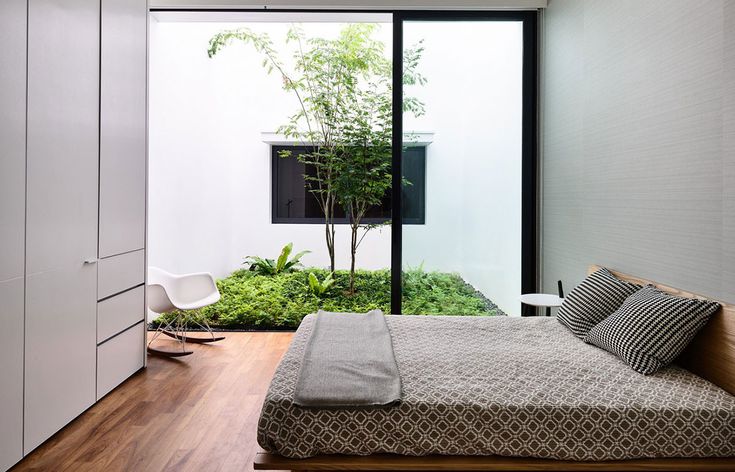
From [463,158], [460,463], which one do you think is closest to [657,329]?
[460,463]

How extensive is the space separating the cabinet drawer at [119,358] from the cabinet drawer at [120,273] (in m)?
0.30

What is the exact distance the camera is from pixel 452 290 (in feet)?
15.3

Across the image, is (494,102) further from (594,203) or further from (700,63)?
(700,63)

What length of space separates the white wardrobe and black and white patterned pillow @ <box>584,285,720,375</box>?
2.67 meters

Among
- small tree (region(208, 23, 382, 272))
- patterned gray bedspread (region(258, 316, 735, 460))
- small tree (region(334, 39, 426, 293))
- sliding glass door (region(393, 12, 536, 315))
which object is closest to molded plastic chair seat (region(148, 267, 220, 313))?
sliding glass door (region(393, 12, 536, 315))

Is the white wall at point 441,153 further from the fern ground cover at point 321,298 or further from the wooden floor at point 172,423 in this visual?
the wooden floor at point 172,423

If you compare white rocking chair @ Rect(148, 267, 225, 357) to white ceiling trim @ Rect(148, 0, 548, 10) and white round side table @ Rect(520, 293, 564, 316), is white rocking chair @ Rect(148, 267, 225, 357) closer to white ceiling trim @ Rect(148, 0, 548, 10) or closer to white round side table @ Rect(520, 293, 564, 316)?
white ceiling trim @ Rect(148, 0, 548, 10)

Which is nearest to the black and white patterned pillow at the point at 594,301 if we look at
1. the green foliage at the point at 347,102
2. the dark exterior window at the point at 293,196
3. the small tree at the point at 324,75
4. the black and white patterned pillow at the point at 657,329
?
the black and white patterned pillow at the point at 657,329

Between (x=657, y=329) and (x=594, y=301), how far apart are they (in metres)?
0.60

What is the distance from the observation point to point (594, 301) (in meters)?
2.94

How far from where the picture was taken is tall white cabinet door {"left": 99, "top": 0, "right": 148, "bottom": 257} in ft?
10.6

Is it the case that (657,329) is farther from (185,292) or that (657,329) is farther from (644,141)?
(185,292)

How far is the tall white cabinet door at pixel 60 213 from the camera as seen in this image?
8.19 feet

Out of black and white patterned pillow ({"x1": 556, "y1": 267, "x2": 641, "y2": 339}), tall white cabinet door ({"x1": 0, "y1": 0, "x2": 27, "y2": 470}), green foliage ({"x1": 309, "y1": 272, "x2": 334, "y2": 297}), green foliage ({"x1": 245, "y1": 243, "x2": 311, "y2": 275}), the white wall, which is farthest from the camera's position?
green foliage ({"x1": 245, "y1": 243, "x2": 311, "y2": 275})
